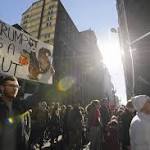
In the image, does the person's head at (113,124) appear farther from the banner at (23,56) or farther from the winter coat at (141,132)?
the winter coat at (141,132)

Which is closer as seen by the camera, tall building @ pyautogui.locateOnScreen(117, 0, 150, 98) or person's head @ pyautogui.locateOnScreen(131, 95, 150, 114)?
person's head @ pyautogui.locateOnScreen(131, 95, 150, 114)

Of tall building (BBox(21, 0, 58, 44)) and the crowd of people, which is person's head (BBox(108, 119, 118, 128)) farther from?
tall building (BBox(21, 0, 58, 44))

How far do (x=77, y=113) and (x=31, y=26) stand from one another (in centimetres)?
2588

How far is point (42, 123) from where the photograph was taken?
9.07 m

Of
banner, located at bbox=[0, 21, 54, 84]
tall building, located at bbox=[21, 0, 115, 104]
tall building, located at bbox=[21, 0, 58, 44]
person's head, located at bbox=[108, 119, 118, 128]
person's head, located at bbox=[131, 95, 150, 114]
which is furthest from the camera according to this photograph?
tall building, located at bbox=[21, 0, 58, 44]

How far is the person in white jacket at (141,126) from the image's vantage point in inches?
131

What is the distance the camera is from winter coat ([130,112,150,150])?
Result: 3.34 m

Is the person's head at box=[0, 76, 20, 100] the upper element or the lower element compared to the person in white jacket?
upper

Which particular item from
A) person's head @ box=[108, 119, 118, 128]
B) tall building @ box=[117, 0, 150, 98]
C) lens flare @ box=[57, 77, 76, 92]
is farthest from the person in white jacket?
lens flare @ box=[57, 77, 76, 92]

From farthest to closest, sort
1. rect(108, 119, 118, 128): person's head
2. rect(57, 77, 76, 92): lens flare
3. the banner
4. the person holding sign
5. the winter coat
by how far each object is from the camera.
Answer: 1. rect(57, 77, 76, 92): lens flare
2. rect(108, 119, 118, 128): person's head
3. the banner
4. the winter coat
5. the person holding sign

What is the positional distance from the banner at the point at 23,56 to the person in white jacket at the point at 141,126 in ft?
7.44

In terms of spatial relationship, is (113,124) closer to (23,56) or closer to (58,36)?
(23,56)

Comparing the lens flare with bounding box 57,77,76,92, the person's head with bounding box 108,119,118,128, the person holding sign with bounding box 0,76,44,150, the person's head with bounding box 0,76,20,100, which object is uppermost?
the lens flare with bounding box 57,77,76,92

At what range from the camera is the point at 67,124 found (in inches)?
346
